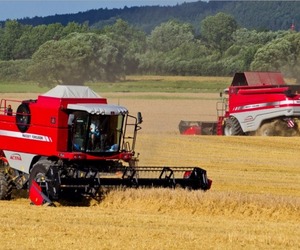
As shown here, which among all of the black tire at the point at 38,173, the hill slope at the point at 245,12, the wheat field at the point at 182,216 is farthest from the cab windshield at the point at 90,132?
the hill slope at the point at 245,12

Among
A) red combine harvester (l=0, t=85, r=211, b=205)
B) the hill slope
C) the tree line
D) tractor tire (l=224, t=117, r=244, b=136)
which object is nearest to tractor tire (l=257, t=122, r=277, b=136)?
tractor tire (l=224, t=117, r=244, b=136)

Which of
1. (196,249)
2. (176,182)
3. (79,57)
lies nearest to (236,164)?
(176,182)

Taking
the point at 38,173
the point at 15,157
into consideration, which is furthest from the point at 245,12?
the point at 38,173

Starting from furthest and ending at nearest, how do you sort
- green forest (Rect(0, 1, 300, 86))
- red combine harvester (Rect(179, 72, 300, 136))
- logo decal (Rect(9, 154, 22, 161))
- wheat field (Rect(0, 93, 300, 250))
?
green forest (Rect(0, 1, 300, 86)) → red combine harvester (Rect(179, 72, 300, 136)) → logo decal (Rect(9, 154, 22, 161)) → wheat field (Rect(0, 93, 300, 250))

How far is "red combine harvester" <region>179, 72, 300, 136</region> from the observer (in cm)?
2917

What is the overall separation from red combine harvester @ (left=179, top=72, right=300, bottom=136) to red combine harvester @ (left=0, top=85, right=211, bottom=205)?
13040mm

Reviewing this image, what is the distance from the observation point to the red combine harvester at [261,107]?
29.2 m

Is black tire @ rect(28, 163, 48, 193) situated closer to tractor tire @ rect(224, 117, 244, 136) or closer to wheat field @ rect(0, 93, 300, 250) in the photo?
wheat field @ rect(0, 93, 300, 250)

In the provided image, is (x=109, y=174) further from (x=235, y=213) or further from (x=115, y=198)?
(x=235, y=213)

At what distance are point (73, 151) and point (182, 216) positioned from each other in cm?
267

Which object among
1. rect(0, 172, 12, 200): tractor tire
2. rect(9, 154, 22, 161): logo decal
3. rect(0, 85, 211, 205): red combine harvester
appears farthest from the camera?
A: rect(9, 154, 22, 161): logo decal

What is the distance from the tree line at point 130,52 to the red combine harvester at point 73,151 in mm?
31904

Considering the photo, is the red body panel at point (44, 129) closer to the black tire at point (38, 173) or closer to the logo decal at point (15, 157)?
the logo decal at point (15, 157)

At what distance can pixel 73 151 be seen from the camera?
1581 cm
